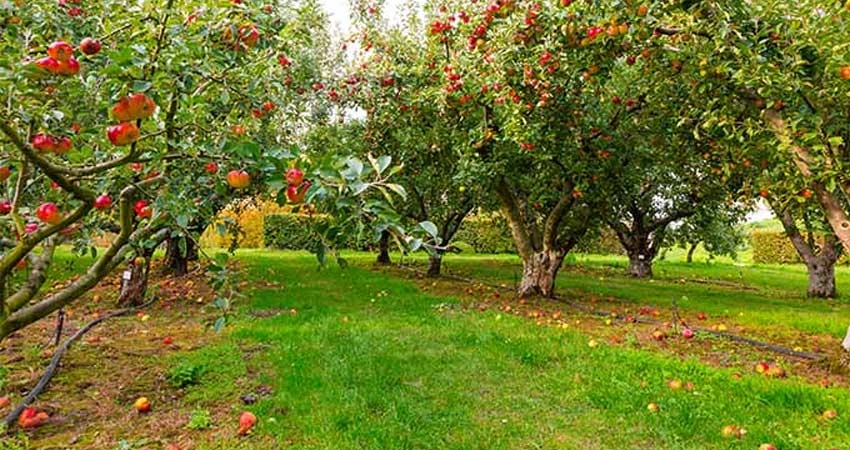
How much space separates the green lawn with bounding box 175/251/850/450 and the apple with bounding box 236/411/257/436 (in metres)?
0.07

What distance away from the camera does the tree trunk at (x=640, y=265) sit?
50.2 ft

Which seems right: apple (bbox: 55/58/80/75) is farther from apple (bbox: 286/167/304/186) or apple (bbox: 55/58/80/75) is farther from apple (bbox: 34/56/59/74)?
apple (bbox: 286/167/304/186)

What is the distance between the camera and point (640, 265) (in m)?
15.4

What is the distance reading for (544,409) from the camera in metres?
3.79

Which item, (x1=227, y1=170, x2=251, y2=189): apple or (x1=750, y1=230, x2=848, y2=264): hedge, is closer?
(x1=227, y1=170, x2=251, y2=189): apple

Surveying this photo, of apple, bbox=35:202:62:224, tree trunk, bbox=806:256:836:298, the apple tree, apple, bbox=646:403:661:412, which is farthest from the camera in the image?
tree trunk, bbox=806:256:836:298

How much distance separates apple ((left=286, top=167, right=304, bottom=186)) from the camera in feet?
6.17

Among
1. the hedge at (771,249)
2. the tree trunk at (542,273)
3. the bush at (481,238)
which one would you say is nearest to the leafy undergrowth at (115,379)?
the tree trunk at (542,273)

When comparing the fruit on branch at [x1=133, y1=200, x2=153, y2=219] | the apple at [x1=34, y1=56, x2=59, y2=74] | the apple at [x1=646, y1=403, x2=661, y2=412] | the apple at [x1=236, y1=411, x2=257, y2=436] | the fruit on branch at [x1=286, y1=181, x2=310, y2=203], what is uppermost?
the apple at [x1=34, y1=56, x2=59, y2=74]

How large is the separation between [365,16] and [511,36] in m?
5.29

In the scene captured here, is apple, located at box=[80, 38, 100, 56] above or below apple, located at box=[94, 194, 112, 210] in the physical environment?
above

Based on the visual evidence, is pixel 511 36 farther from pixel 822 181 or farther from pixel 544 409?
pixel 544 409

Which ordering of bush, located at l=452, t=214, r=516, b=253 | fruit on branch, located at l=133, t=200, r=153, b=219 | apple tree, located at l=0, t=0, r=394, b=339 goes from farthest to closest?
bush, located at l=452, t=214, r=516, b=253, fruit on branch, located at l=133, t=200, r=153, b=219, apple tree, located at l=0, t=0, r=394, b=339

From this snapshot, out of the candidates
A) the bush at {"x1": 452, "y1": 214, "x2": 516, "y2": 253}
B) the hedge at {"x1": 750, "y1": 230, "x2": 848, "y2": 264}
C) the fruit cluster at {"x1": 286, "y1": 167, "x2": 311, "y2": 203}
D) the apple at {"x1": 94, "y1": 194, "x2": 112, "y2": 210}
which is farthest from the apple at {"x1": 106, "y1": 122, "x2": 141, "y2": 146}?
the hedge at {"x1": 750, "y1": 230, "x2": 848, "y2": 264}
